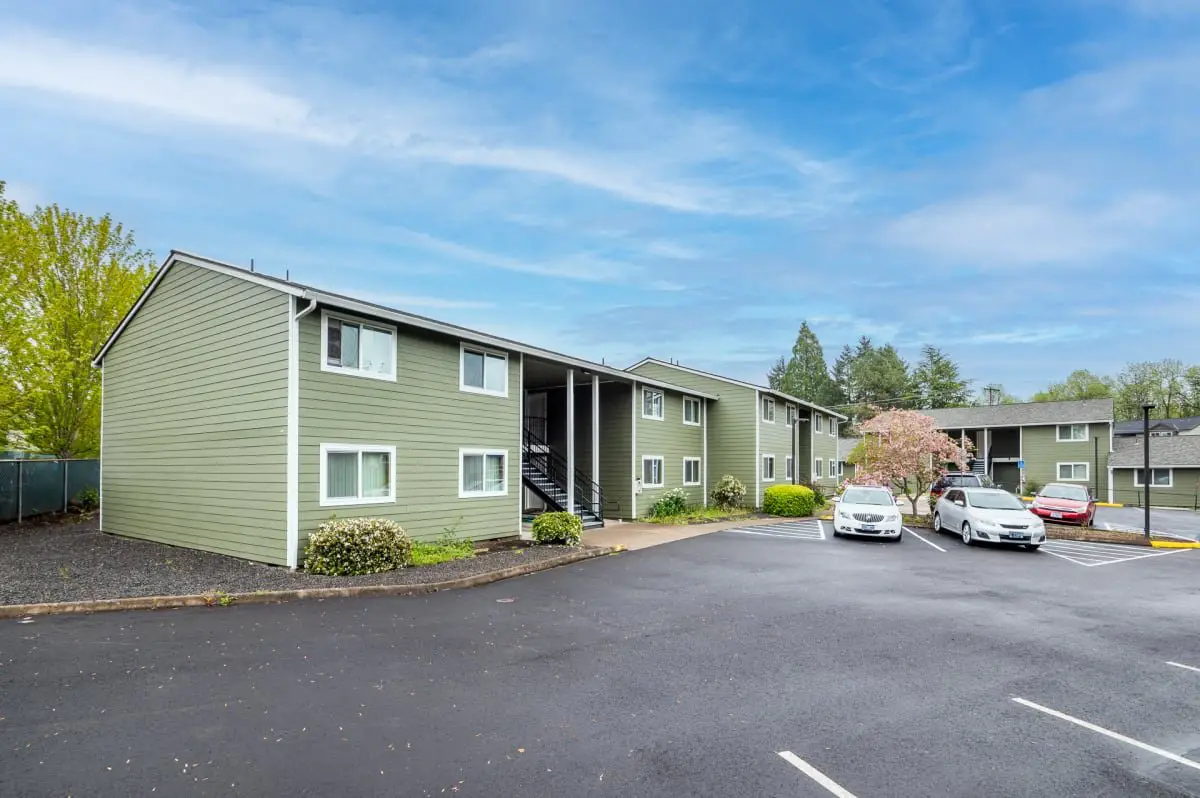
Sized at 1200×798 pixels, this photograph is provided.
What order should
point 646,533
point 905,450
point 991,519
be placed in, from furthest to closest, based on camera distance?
point 905,450
point 646,533
point 991,519

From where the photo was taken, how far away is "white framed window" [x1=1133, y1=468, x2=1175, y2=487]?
37156mm

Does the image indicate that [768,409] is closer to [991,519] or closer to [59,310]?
[991,519]

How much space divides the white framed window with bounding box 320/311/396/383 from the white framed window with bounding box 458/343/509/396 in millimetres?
2179

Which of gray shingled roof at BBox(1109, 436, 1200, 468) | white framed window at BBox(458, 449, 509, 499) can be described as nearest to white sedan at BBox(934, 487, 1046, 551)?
white framed window at BBox(458, 449, 509, 499)

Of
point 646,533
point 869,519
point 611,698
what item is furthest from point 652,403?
point 611,698

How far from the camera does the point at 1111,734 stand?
4.88m

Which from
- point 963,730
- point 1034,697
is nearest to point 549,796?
point 963,730

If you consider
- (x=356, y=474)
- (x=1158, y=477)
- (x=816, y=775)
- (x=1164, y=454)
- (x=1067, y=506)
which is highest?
(x=356, y=474)

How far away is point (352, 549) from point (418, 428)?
375 cm

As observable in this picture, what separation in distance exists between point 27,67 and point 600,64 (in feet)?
40.1

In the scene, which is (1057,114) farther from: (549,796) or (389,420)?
(549,796)

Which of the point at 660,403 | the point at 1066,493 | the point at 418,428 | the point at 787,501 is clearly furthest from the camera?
the point at 787,501

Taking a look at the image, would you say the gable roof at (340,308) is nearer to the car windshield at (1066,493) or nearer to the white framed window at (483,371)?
the white framed window at (483,371)

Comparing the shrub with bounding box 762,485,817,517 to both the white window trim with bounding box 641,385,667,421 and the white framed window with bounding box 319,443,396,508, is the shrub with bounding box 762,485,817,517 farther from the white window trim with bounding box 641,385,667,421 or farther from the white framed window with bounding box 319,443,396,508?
the white framed window with bounding box 319,443,396,508
